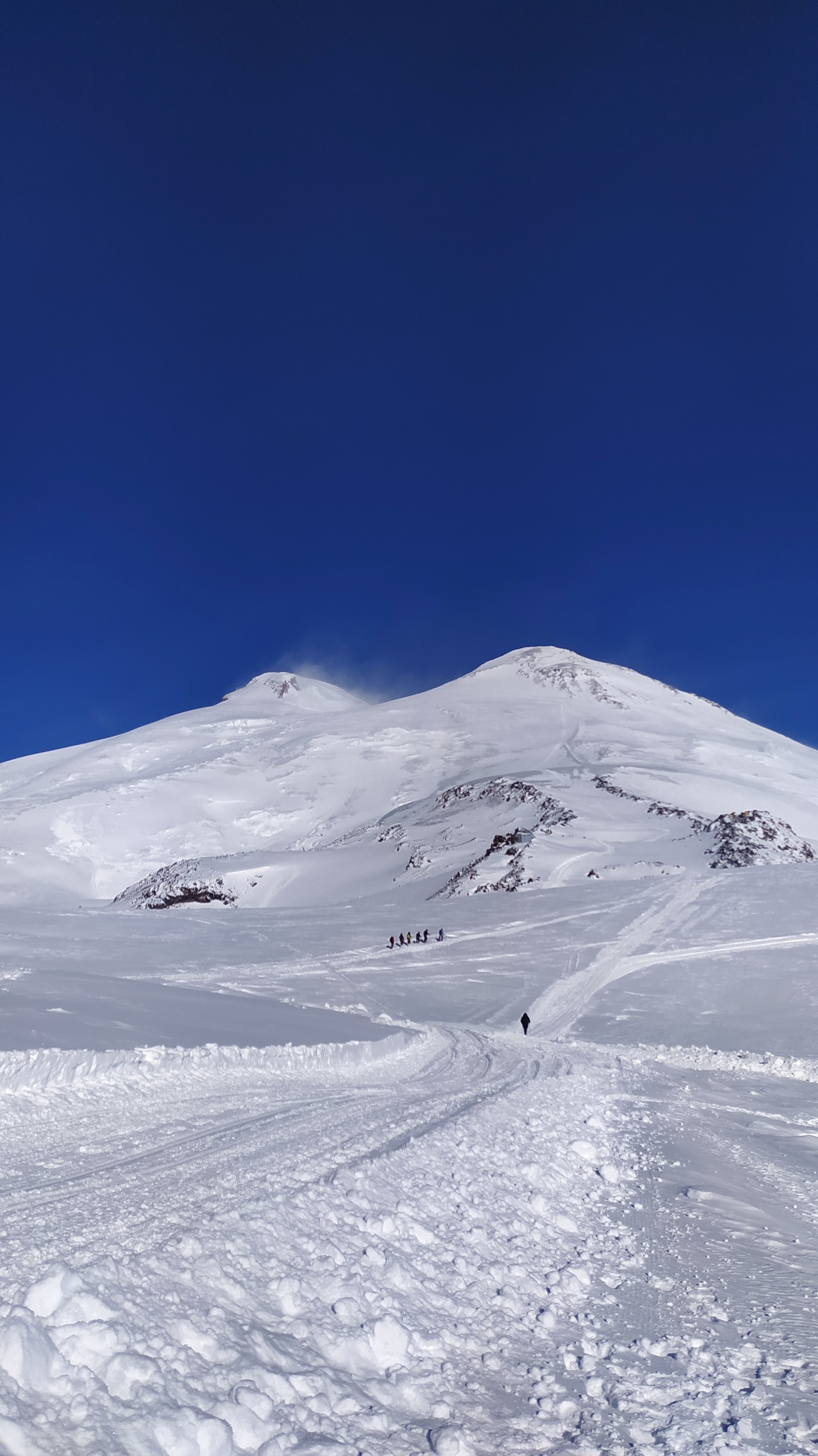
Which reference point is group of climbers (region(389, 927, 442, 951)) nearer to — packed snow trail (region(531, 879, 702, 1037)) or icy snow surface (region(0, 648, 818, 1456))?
icy snow surface (region(0, 648, 818, 1456))

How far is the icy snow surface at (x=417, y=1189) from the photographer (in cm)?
390

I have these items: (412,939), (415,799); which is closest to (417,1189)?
(412,939)

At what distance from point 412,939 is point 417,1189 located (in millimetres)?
28282

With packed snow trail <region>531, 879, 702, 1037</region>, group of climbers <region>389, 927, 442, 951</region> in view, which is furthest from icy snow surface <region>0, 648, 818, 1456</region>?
group of climbers <region>389, 927, 442, 951</region>

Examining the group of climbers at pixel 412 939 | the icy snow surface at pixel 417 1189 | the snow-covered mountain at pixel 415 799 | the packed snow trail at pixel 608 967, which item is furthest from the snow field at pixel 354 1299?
the snow-covered mountain at pixel 415 799

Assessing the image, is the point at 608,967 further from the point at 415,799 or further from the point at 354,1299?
the point at 415,799

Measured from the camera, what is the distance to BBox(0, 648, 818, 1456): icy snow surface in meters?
3.90

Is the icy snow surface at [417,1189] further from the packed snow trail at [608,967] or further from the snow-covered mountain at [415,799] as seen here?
the snow-covered mountain at [415,799]

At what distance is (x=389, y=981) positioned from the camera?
26766mm

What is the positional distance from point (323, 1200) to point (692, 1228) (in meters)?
3.44

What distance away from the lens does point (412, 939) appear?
34.6m

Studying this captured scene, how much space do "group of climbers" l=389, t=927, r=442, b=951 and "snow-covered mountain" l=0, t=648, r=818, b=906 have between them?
1132 cm

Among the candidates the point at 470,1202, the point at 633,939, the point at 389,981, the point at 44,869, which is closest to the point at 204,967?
the point at 389,981

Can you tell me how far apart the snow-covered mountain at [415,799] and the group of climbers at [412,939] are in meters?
11.3
